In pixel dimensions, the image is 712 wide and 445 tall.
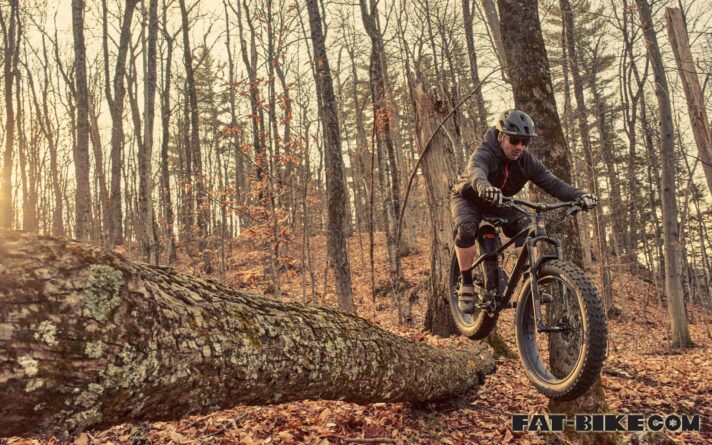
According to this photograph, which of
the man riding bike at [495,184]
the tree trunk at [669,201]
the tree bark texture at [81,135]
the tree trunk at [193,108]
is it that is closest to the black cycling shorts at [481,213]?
the man riding bike at [495,184]

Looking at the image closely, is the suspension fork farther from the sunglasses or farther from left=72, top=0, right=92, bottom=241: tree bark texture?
left=72, top=0, right=92, bottom=241: tree bark texture

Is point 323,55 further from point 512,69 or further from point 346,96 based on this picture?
point 346,96

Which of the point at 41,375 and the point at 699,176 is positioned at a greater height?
the point at 699,176

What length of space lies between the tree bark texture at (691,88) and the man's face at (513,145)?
8.83 m

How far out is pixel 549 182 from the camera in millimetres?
4723

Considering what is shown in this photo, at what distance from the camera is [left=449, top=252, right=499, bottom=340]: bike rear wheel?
199 inches

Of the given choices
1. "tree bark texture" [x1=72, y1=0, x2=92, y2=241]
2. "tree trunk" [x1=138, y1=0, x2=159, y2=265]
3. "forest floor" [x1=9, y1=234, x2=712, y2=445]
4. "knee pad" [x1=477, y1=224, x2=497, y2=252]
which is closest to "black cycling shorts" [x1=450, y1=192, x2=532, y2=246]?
"knee pad" [x1=477, y1=224, x2=497, y2=252]

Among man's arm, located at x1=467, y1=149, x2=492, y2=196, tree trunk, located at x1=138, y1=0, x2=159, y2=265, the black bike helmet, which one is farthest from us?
tree trunk, located at x1=138, y1=0, x2=159, y2=265

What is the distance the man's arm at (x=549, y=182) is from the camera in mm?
4574

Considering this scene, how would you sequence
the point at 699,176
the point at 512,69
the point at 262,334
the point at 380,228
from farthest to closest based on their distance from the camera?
the point at 380,228, the point at 699,176, the point at 512,69, the point at 262,334

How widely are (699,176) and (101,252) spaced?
110ft

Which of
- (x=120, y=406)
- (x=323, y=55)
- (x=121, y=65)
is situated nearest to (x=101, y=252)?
(x=120, y=406)

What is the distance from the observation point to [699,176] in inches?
1051

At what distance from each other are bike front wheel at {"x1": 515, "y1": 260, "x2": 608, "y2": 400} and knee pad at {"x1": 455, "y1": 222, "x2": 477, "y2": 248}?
3.26 feet
